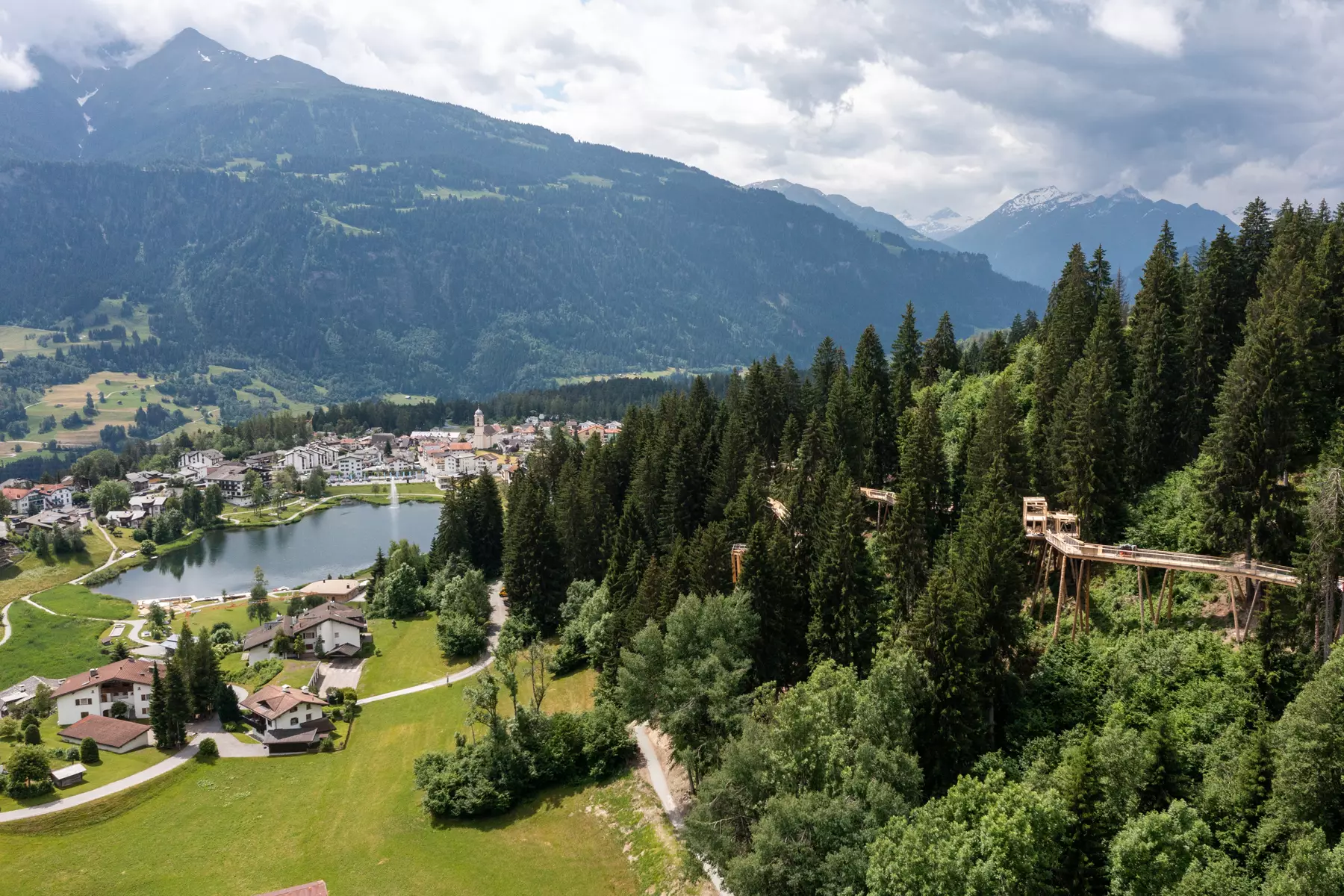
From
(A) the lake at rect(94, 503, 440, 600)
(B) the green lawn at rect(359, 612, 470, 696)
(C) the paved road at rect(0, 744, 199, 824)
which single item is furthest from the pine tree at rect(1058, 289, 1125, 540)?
(A) the lake at rect(94, 503, 440, 600)

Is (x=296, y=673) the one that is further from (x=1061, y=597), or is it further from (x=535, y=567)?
(x=1061, y=597)

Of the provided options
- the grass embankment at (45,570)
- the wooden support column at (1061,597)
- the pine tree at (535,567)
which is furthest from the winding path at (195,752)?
the grass embankment at (45,570)

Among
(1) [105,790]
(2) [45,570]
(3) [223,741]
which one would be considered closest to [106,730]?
(3) [223,741]

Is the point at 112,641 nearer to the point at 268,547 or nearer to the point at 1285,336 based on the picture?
the point at 268,547

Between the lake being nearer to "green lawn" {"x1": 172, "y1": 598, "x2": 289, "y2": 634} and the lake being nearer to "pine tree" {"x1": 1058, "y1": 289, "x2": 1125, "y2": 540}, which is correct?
"green lawn" {"x1": 172, "y1": 598, "x2": 289, "y2": 634}

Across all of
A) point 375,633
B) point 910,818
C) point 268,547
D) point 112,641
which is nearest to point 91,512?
point 268,547

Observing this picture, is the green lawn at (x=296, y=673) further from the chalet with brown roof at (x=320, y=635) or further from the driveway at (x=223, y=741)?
Answer: the driveway at (x=223, y=741)
